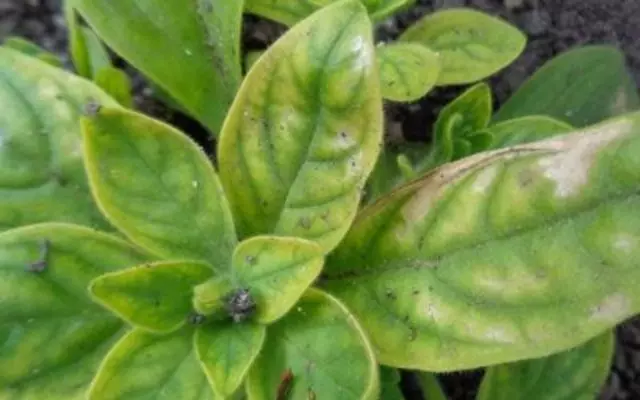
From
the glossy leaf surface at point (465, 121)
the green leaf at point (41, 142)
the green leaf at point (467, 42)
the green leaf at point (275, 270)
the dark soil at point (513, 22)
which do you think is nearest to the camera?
the green leaf at point (275, 270)

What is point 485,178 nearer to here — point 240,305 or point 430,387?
point 240,305

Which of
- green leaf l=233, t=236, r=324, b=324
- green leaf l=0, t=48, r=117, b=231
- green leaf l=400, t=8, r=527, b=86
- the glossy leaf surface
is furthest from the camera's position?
green leaf l=400, t=8, r=527, b=86

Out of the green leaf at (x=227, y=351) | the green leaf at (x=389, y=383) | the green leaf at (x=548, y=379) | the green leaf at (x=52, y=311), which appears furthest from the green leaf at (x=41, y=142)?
the green leaf at (x=548, y=379)

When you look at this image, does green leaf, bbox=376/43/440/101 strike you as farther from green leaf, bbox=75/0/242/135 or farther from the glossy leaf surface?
green leaf, bbox=75/0/242/135

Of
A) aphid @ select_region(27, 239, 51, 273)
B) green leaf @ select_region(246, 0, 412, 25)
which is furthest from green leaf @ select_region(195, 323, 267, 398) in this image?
green leaf @ select_region(246, 0, 412, 25)

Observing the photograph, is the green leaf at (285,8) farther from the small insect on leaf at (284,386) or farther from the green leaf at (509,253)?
the small insect on leaf at (284,386)

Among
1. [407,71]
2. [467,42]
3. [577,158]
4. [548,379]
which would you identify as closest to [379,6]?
[407,71]

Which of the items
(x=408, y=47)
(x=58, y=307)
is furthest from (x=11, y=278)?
(x=408, y=47)
